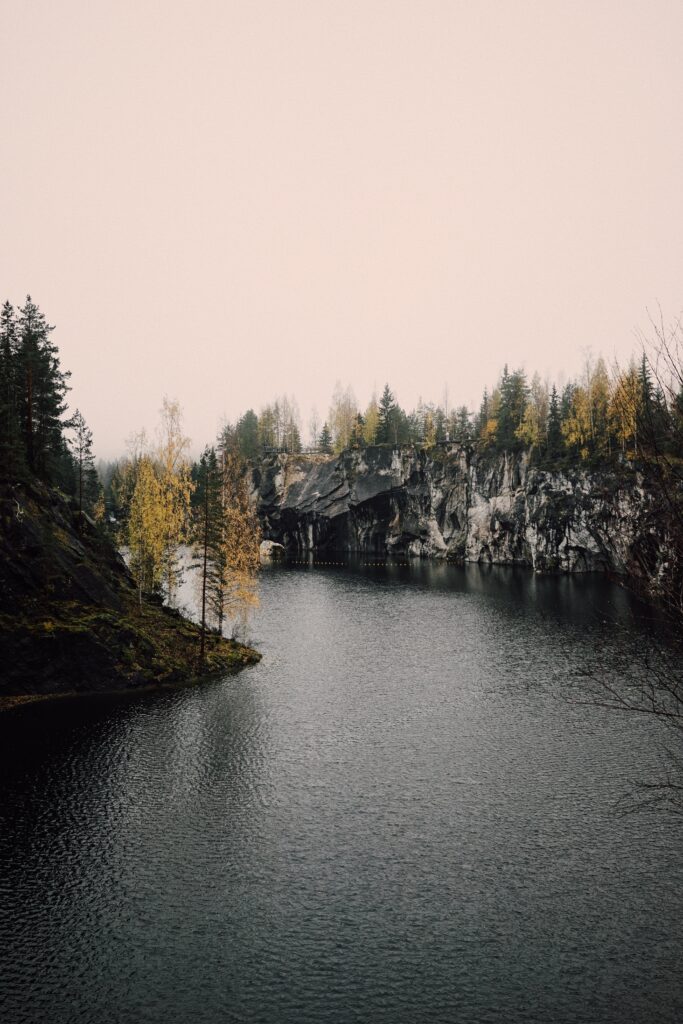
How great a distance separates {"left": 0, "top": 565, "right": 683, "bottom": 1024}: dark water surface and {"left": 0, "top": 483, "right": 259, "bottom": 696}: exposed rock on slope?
2.69 meters

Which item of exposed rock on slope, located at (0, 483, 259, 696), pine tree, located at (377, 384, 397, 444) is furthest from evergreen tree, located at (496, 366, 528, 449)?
exposed rock on slope, located at (0, 483, 259, 696)

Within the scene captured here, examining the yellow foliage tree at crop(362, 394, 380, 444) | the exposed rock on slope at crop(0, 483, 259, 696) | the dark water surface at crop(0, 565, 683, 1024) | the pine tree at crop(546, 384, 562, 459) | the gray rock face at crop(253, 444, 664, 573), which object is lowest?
the dark water surface at crop(0, 565, 683, 1024)

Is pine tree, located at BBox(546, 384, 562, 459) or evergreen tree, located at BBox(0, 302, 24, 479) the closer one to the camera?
evergreen tree, located at BBox(0, 302, 24, 479)

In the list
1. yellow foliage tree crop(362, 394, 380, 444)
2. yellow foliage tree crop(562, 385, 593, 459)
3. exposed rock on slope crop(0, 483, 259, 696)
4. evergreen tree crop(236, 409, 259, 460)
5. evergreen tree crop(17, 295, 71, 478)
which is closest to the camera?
exposed rock on slope crop(0, 483, 259, 696)

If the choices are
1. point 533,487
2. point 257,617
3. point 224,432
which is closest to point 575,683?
point 257,617

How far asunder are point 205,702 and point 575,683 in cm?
2706

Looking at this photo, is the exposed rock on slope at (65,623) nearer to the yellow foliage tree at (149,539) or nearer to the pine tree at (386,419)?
the yellow foliage tree at (149,539)

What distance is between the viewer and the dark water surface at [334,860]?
56.4 ft

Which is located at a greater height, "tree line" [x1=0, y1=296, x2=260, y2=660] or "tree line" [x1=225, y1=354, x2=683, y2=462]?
"tree line" [x1=225, y1=354, x2=683, y2=462]

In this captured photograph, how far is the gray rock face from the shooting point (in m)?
107

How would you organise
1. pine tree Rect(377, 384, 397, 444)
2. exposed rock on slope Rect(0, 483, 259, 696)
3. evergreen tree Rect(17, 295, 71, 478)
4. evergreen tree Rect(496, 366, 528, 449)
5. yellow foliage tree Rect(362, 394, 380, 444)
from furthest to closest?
1. yellow foliage tree Rect(362, 394, 380, 444)
2. pine tree Rect(377, 384, 397, 444)
3. evergreen tree Rect(496, 366, 528, 449)
4. evergreen tree Rect(17, 295, 71, 478)
5. exposed rock on slope Rect(0, 483, 259, 696)

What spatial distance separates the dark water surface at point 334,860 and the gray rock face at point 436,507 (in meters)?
69.4

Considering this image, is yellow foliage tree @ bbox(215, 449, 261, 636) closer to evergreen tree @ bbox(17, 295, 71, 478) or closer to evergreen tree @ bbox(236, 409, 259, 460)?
evergreen tree @ bbox(17, 295, 71, 478)

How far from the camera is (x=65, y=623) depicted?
40.7 meters
